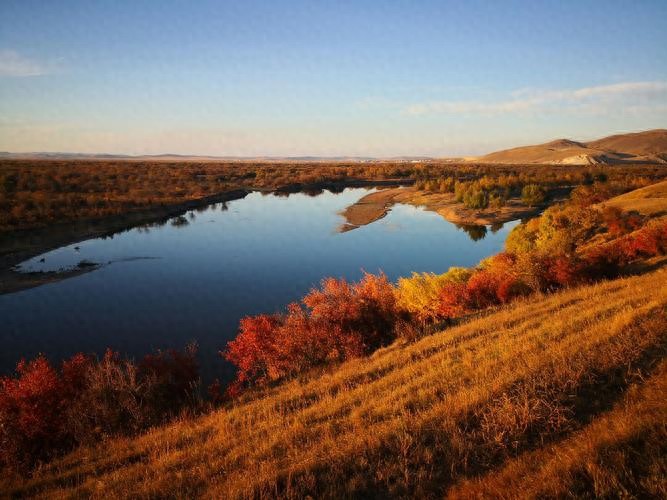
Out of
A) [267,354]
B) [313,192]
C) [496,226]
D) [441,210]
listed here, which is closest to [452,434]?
[267,354]

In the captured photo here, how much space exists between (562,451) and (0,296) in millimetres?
34288

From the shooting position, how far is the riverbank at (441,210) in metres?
58.5

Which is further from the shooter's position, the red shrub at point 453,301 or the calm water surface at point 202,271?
the calm water surface at point 202,271

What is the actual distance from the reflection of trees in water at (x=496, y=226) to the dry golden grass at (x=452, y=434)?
45213 mm

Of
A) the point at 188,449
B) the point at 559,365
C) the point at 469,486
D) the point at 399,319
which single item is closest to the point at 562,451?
the point at 469,486

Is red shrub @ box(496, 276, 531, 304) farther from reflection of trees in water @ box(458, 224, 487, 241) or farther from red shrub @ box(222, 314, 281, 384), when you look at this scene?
reflection of trees in water @ box(458, 224, 487, 241)

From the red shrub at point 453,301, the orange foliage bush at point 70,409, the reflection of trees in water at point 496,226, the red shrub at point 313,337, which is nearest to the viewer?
the orange foliage bush at point 70,409

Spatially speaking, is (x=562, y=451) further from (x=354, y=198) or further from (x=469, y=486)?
(x=354, y=198)

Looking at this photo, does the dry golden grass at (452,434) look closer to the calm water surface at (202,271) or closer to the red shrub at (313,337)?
the red shrub at (313,337)

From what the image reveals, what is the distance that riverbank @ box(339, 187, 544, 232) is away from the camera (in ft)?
192

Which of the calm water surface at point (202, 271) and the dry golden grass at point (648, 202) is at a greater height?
the dry golden grass at point (648, 202)

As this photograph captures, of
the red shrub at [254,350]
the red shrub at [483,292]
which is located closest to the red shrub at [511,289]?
the red shrub at [483,292]

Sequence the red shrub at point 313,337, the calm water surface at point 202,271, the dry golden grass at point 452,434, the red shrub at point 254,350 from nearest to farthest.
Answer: the dry golden grass at point 452,434, the red shrub at point 313,337, the red shrub at point 254,350, the calm water surface at point 202,271

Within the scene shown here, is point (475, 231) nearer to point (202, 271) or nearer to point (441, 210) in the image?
point (441, 210)
